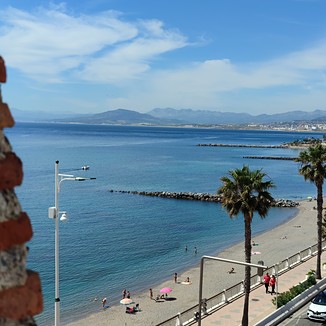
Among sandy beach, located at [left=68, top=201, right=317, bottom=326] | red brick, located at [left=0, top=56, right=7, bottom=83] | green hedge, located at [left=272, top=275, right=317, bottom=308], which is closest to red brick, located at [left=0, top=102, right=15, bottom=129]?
red brick, located at [left=0, top=56, right=7, bottom=83]

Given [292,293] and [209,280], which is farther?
[209,280]

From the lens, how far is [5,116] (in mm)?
2846

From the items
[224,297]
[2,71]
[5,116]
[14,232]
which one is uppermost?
[2,71]

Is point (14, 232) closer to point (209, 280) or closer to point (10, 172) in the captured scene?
point (10, 172)

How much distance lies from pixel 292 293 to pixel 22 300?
26.0 meters

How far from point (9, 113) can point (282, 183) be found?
10853 centimetres

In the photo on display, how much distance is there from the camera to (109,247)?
50.9m

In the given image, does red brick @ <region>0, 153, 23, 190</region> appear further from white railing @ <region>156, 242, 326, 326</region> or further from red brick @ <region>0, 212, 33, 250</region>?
white railing @ <region>156, 242, 326, 326</region>

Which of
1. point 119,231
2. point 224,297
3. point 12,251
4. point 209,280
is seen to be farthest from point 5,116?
point 119,231

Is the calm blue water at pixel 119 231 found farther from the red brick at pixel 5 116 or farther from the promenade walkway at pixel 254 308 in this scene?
the red brick at pixel 5 116

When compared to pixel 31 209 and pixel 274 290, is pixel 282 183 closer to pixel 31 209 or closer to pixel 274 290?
pixel 31 209

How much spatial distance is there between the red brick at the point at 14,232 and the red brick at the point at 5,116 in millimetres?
553

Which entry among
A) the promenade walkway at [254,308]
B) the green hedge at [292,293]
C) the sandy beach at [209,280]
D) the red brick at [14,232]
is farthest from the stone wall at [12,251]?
the sandy beach at [209,280]

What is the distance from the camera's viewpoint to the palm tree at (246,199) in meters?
22.5
